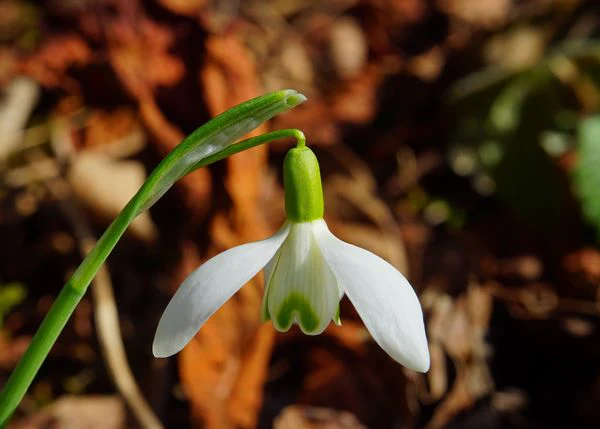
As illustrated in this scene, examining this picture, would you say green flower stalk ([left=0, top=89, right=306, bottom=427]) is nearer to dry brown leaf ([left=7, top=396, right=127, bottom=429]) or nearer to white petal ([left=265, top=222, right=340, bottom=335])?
white petal ([left=265, top=222, right=340, bottom=335])

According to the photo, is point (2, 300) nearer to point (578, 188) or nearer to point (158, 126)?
point (158, 126)

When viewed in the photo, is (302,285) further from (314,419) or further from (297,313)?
(314,419)

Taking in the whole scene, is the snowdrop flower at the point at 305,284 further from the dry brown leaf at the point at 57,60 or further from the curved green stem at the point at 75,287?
the dry brown leaf at the point at 57,60

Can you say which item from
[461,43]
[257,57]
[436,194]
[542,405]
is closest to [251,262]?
[542,405]

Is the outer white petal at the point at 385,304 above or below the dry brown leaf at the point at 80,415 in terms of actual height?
below

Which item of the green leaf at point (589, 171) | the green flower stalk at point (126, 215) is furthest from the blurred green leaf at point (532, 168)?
the green flower stalk at point (126, 215)

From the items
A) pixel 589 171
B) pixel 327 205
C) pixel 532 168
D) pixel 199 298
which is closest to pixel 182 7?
pixel 327 205
